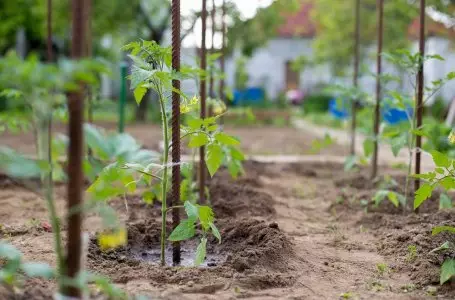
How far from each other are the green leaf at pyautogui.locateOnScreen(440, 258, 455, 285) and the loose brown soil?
57 millimetres

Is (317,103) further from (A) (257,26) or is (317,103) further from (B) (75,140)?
(B) (75,140)

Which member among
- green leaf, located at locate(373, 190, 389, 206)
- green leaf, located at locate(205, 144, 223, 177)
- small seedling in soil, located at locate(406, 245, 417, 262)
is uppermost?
green leaf, located at locate(205, 144, 223, 177)

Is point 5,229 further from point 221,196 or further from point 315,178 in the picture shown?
point 315,178

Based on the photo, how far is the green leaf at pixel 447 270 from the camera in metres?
3.20

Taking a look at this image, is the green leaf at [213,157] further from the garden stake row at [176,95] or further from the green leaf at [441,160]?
the green leaf at [441,160]

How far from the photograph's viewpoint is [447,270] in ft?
10.6

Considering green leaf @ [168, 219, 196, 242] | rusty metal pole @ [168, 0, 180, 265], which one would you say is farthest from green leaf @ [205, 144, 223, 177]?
green leaf @ [168, 219, 196, 242]

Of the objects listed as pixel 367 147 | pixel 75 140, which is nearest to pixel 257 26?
pixel 367 147

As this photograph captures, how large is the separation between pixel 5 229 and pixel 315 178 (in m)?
4.13

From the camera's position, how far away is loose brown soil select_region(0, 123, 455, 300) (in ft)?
10.2

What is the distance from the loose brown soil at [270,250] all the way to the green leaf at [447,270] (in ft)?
0.19

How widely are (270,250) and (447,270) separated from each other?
948mm

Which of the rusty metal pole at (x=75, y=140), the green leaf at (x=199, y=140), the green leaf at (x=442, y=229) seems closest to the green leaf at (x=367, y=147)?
the green leaf at (x=442, y=229)

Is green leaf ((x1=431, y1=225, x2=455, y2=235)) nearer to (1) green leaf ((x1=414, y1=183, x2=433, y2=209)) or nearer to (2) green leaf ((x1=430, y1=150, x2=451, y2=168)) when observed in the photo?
(1) green leaf ((x1=414, y1=183, x2=433, y2=209))
